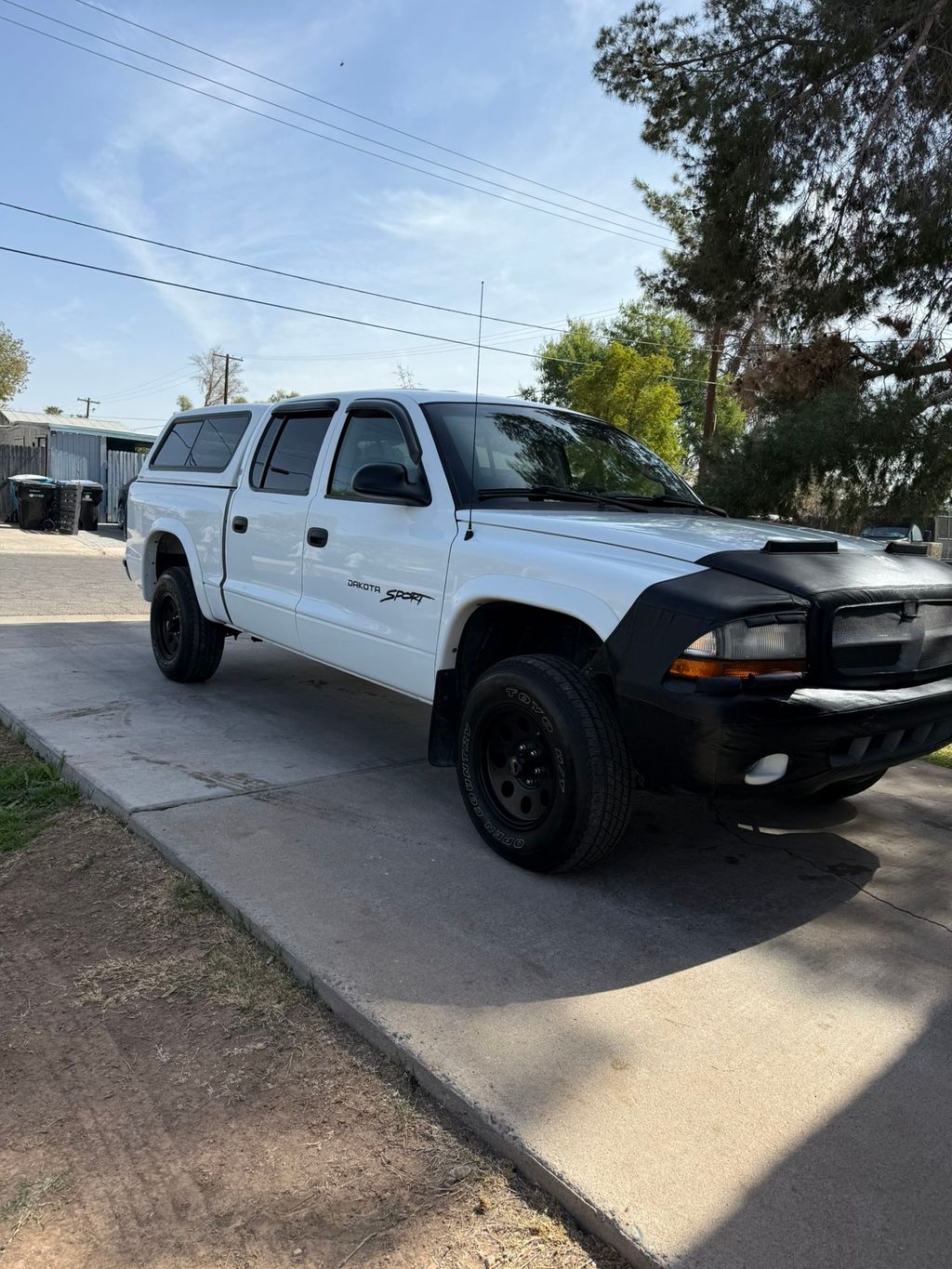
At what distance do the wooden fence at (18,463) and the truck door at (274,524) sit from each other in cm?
2059

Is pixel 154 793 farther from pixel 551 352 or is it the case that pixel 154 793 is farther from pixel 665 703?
pixel 551 352

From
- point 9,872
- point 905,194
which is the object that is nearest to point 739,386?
point 905,194

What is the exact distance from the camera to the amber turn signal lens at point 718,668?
3.02 m

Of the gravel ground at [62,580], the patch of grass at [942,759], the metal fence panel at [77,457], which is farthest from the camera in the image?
the metal fence panel at [77,457]

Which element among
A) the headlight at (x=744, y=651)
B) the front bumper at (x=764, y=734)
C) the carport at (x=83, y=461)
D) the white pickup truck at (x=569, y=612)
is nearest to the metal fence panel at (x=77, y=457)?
the carport at (x=83, y=461)

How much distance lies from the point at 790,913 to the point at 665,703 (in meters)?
1.03

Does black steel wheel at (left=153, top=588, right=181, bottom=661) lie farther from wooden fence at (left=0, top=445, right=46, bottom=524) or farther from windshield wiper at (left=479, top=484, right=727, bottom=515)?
wooden fence at (left=0, top=445, right=46, bottom=524)

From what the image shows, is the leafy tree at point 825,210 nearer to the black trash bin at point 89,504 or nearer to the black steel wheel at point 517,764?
the black steel wheel at point 517,764

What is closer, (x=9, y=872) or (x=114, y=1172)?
(x=114, y=1172)

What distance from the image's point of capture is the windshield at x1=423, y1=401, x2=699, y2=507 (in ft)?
14.2

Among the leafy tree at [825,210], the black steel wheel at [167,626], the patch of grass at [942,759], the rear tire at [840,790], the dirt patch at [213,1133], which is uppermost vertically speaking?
the leafy tree at [825,210]

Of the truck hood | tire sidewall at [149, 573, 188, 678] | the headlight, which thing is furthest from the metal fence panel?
the headlight

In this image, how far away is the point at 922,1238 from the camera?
198 cm

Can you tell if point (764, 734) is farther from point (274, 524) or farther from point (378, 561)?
point (274, 524)
